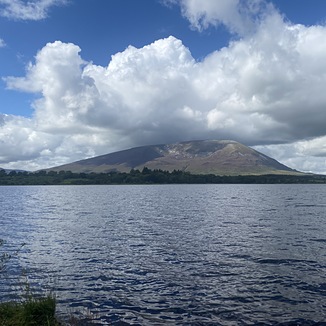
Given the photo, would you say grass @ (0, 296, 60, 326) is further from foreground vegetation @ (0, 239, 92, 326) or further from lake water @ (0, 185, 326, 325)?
lake water @ (0, 185, 326, 325)

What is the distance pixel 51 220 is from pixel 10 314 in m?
56.9

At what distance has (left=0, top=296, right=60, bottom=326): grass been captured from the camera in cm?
1783

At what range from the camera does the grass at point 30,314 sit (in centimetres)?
1783

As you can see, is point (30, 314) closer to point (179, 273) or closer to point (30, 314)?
point (30, 314)

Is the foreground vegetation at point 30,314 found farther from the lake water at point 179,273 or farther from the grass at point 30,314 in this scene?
the lake water at point 179,273

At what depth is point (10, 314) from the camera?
744 inches

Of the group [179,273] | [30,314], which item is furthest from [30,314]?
[179,273]

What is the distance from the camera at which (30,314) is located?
1827 cm

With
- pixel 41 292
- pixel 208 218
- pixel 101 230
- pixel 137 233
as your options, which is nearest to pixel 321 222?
pixel 208 218

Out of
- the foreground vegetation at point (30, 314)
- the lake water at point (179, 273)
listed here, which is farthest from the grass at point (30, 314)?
the lake water at point (179, 273)

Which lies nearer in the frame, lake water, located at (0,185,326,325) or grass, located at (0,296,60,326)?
grass, located at (0,296,60,326)

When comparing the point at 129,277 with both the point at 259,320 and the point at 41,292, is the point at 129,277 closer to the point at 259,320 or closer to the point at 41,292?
the point at 41,292

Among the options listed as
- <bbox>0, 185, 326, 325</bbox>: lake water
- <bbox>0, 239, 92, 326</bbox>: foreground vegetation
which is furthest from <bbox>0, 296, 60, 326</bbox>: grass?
<bbox>0, 185, 326, 325</bbox>: lake water

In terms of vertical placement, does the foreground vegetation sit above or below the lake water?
above
